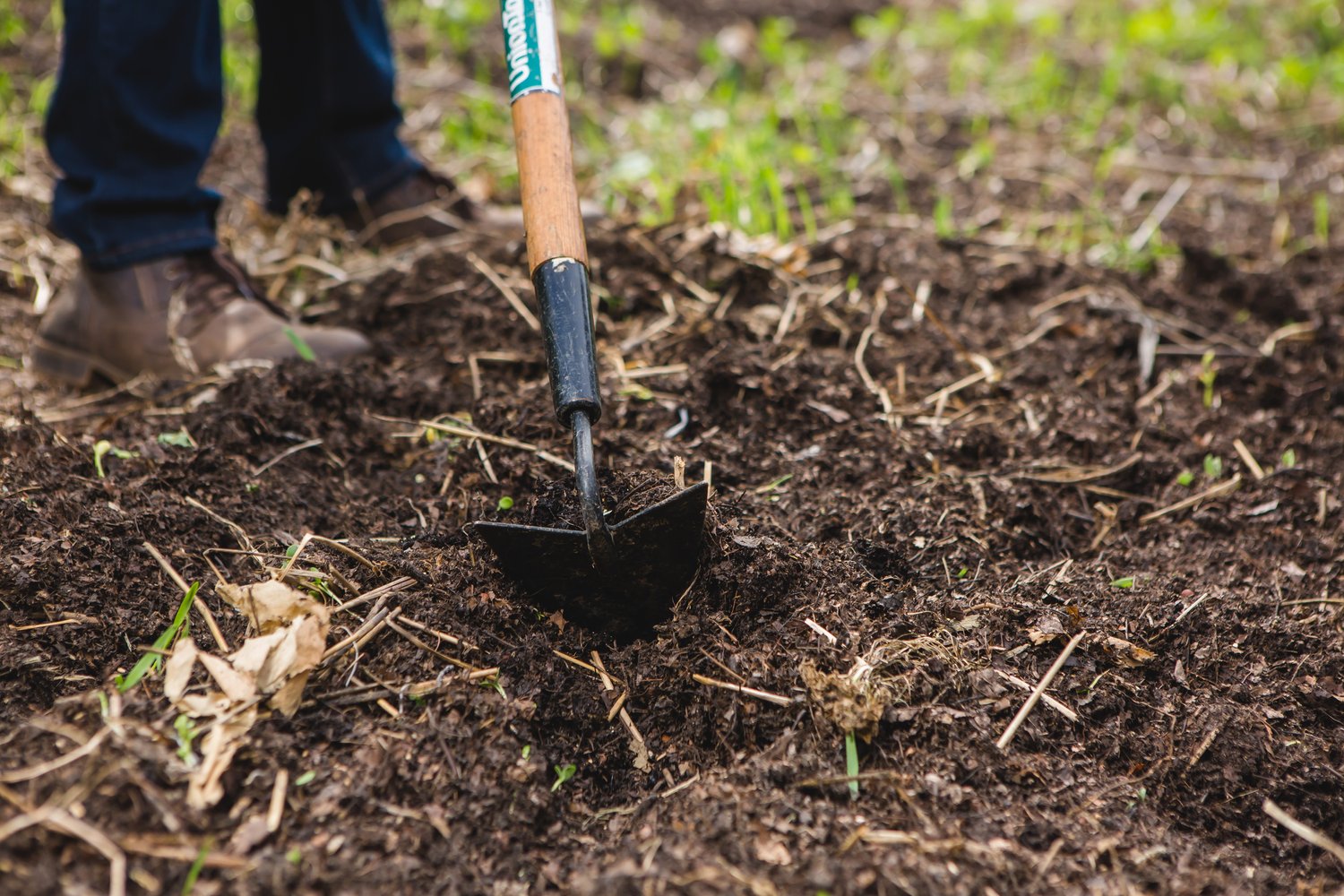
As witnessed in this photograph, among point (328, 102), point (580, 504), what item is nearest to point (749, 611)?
point (580, 504)

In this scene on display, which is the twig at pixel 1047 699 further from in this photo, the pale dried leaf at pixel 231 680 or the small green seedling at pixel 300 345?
the small green seedling at pixel 300 345

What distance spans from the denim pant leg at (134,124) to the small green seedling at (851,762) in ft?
6.11

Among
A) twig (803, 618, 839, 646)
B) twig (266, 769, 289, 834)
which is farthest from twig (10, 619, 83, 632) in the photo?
twig (803, 618, 839, 646)

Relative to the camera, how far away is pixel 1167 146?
151 inches

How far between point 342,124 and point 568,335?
1668 millimetres

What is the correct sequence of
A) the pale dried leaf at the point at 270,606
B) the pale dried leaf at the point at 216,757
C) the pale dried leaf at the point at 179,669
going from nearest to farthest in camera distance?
the pale dried leaf at the point at 216,757 → the pale dried leaf at the point at 179,669 → the pale dried leaf at the point at 270,606

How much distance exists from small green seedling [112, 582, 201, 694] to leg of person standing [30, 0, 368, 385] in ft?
2.97

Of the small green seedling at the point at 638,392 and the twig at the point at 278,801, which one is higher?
the small green seedling at the point at 638,392

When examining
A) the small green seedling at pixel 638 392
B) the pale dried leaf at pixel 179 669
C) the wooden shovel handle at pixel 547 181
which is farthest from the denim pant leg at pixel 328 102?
the pale dried leaf at pixel 179 669

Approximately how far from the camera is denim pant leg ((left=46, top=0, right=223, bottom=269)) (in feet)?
6.56

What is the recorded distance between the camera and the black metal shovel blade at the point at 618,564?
5.03 feet

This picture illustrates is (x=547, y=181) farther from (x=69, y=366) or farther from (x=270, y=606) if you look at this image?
(x=69, y=366)

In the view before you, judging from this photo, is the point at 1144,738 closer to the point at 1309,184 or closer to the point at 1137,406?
the point at 1137,406

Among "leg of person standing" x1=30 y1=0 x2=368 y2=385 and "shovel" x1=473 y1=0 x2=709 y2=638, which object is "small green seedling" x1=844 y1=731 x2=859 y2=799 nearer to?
"shovel" x1=473 y1=0 x2=709 y2=638
